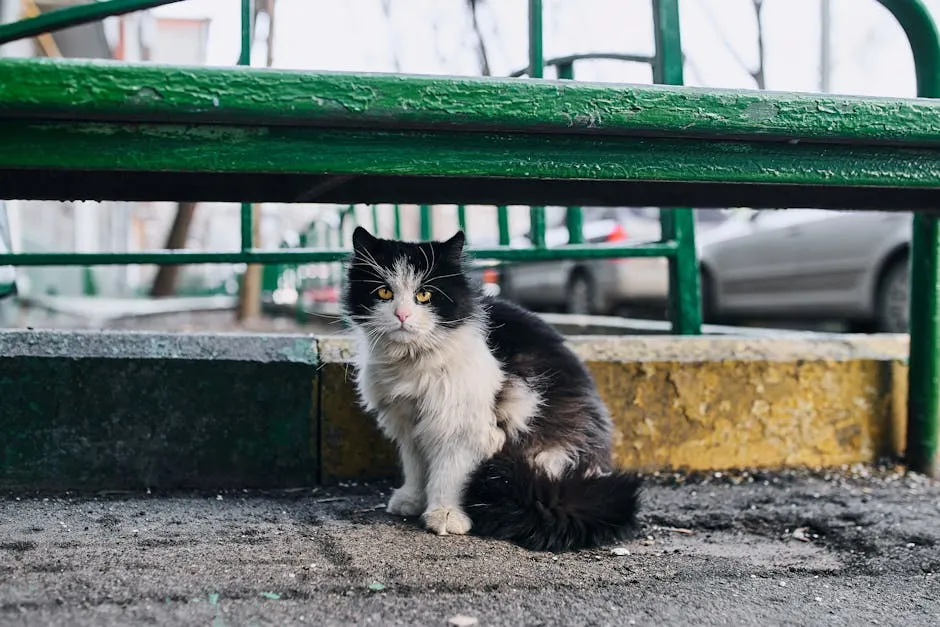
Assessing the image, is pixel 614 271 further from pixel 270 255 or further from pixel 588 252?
pixel 270 255

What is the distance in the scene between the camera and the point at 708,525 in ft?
7.57

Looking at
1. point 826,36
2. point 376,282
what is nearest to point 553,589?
point 376,282

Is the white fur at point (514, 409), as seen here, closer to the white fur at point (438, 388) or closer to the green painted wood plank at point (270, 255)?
the white fur at point (438, 388)

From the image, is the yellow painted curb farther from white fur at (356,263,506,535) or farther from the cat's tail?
the cat's tail

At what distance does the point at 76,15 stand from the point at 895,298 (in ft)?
19.9

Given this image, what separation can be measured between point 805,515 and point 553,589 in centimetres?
106

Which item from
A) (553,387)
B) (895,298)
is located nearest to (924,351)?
(553,387)

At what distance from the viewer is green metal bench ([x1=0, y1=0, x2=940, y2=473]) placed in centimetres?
122

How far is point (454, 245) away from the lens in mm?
2303

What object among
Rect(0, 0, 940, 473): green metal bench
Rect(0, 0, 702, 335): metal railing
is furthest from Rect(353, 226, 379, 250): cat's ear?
Rect(0, 0, 702, 335): metal railing

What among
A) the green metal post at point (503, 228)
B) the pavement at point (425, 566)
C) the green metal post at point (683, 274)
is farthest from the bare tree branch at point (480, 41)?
the pavement at point (425, 566)

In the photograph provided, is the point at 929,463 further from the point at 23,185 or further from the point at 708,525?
the point at 23,185

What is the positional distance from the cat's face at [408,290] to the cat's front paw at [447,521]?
0.43m

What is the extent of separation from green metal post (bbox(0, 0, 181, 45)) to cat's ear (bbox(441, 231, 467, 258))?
0.92 m
